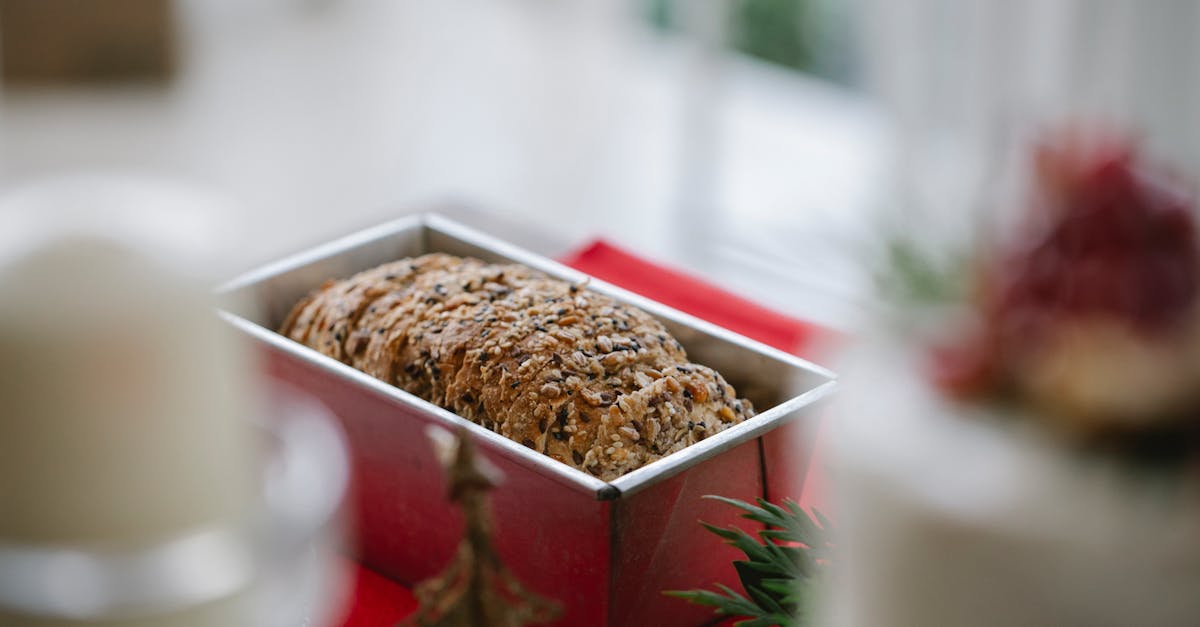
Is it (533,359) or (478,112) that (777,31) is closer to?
(478,112)

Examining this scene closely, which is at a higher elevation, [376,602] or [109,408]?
[109,408]

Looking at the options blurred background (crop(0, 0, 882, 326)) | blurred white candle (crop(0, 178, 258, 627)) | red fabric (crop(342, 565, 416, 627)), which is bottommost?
blurred background (crop(0, 0, 882, 326))

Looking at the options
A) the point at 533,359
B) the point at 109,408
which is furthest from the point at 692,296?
the point at 109,408

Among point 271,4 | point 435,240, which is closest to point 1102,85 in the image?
point 435,240

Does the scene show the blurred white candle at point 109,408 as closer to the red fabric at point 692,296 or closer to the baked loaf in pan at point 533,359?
the baked loaf in pan at point 533,359

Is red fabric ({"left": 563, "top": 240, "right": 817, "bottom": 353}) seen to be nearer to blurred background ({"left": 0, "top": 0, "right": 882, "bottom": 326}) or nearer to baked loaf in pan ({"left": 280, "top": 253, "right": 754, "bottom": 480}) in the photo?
baked loaf in pan ({"left": 280, "top": 253, "right": 754, "bottom": 480})

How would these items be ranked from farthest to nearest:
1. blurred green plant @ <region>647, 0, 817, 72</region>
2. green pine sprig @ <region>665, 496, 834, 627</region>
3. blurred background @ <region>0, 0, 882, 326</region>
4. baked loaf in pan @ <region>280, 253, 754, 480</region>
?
blurred background @ <region>0, 0, 882, 326</region>
blurred green plant @ <region>647, 0, 817, 72</region>
baked loaf in pan @ <region>280, 253, 754, 480</region>
green pine sprig @ <region>665, 496, 834, 627</region>

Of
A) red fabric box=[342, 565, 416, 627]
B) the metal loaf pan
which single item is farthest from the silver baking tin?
red fabric box=[342, 565, 416, 627]
